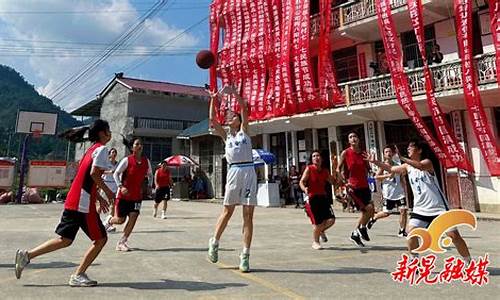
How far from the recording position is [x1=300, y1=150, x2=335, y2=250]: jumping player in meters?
6.41

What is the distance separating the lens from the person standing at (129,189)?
6.37 meters

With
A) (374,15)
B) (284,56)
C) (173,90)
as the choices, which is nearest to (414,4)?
(374,15)

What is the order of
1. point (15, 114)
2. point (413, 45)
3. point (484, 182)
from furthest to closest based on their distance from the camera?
point (15, 114)
point (413, 45)
point (484, 182)

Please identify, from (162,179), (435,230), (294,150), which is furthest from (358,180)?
(294,150)

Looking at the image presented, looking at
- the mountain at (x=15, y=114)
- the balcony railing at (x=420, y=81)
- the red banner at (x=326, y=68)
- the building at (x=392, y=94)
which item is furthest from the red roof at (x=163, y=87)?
the mountain at (x=15, y=114)

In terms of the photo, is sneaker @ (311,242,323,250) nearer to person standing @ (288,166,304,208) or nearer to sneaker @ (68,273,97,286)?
sneaker @ (68,273,97,286)

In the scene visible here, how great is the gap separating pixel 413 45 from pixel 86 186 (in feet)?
47.7

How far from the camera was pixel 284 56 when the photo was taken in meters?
17.1

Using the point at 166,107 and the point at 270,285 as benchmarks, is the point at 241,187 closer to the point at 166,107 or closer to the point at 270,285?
the point at 270,285

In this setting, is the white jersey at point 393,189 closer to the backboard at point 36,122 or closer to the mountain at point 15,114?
the backboard at point 36,122

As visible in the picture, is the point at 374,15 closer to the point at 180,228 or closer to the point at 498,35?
the point at 498,35

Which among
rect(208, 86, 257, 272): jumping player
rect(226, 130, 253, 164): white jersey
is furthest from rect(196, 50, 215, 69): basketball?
rect(226, 130, 253, 164): white jersey

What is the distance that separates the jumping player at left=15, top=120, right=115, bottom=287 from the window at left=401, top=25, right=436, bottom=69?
13850 millimetres

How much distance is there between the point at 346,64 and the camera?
17.6m
